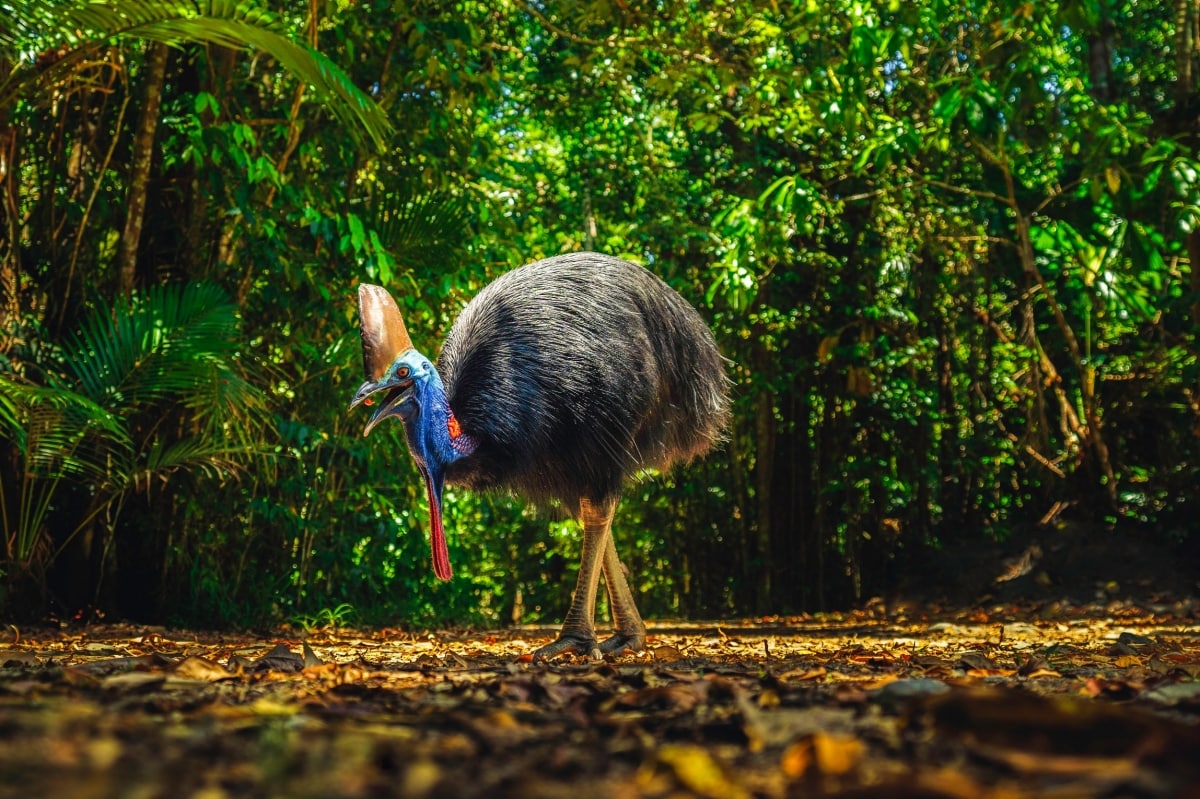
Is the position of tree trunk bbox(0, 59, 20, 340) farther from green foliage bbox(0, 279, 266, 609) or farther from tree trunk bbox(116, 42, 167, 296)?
tree trunk bbox(116, 42, 167, 296)

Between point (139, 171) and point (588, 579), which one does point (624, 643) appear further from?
point (139, 171)

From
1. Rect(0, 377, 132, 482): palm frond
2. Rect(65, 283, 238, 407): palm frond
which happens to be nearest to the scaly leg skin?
Rect(0, 377, 132, 482): palm frond

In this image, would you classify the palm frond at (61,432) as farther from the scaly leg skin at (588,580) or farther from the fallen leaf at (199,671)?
the fallen leaf at (199,671)

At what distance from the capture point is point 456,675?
3.00 meters

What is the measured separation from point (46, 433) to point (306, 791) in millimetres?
5049

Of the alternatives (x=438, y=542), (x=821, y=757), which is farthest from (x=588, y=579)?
(x=821, y=757)

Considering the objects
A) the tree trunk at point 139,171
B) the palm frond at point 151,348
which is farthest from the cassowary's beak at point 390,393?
the tree trunk at point 139,171

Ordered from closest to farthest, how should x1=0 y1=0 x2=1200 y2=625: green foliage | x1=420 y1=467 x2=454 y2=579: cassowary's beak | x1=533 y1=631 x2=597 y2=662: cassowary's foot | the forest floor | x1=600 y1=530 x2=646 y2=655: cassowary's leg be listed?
1. the forest floor
2. x1=533 y1=631 x2=597 y2=662: cassowary's foot
3. x1=420 y1=467 x2=454 y2=579: cassowary's beak
4. x1=600 y1=530 x2=646 y2=655: cassowary's leg
5. x1=0 y1=0 x2=1200 y2=625: green foliage

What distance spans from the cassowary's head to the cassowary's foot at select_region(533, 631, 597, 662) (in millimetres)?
454

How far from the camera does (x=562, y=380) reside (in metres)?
4.39

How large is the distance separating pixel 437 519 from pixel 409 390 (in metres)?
0.48

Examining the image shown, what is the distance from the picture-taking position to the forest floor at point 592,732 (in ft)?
4.56

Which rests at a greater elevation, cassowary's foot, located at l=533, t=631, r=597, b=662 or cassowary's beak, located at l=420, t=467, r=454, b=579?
cassowary's beak, located at l=420, t=467, r=454, b=579

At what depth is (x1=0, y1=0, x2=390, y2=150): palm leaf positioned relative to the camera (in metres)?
5.13
